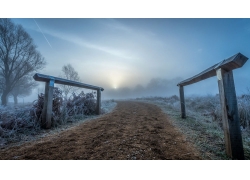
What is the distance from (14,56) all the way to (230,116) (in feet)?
59.9

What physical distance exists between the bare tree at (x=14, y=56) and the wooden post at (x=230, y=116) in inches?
662

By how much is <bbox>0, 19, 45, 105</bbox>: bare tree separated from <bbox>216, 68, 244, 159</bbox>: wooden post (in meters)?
16.8

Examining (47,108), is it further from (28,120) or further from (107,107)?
(107,107)

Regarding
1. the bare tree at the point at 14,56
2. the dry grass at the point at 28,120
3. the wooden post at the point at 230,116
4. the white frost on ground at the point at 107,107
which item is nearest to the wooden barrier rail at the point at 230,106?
the wooden post at the point at 230,116

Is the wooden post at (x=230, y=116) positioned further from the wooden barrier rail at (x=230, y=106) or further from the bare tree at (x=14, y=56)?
the bare tree at (x=14, y=56)

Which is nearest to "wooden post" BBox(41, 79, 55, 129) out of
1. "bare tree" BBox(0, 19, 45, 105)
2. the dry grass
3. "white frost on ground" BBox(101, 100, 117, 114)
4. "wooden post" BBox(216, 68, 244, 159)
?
the dry grass

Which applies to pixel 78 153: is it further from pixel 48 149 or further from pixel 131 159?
pixel 131 159

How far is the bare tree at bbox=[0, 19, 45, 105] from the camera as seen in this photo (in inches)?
451

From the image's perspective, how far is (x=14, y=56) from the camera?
12.8 metres

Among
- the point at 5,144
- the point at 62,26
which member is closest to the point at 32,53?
the point at 62,26

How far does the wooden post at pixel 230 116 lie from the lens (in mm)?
1675

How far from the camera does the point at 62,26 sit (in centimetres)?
544

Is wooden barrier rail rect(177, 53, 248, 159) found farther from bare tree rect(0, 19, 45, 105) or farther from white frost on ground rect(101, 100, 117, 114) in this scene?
bare tree rect(0, 19, 45, 105)

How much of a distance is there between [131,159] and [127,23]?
16.2ft
